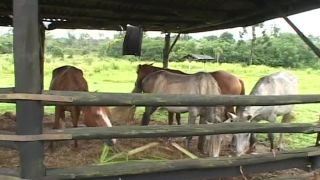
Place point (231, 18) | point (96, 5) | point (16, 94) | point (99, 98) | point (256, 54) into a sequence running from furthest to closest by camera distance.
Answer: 1. point (256, 54)
2. point (231, 18)
3. point (96, 5)
4. point (99, 98)
5. point (16, 94)

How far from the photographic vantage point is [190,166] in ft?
12.6

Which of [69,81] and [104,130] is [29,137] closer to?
[104,130]

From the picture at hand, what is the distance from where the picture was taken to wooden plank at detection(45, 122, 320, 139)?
11.1 feet

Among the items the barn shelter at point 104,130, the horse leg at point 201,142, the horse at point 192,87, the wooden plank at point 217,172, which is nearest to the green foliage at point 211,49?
A: the horse at point 192,87

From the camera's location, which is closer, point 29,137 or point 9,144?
point 29,137

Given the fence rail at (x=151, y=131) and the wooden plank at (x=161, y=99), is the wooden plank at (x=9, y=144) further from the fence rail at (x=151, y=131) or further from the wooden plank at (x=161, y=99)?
the wooden plank at (x=161, y=99)

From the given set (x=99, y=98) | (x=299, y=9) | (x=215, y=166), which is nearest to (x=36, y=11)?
(x=99, y=98)

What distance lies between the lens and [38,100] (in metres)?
3.07

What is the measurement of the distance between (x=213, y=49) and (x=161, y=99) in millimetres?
28924

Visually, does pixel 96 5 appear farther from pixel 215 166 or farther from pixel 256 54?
pixel 256 54

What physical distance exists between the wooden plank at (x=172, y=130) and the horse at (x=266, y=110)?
1551mm

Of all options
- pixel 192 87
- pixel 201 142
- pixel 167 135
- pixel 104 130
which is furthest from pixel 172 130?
pixel 201 142

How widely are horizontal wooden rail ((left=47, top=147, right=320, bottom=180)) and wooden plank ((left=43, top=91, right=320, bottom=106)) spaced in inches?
22.0

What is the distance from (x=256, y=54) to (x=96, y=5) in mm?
25600
